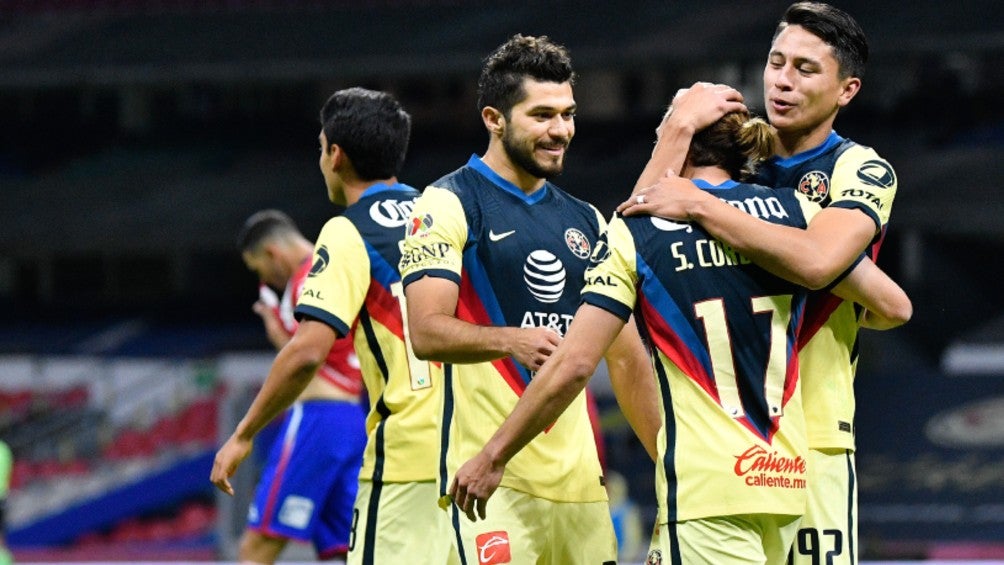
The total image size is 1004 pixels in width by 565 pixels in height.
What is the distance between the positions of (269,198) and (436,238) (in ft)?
51.6

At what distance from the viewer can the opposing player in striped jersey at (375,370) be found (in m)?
4.52

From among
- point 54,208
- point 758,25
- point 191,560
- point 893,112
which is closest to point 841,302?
point 191,560

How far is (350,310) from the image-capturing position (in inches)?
179

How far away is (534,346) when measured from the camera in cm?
361

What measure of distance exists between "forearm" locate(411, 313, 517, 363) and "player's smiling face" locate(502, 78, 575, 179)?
0.50 metres

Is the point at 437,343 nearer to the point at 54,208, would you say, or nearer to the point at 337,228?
the point at 337,228

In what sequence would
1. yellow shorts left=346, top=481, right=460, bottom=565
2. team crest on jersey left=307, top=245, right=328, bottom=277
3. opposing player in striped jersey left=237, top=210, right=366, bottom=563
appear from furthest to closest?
1. opposing player in striped jersey left=237, top=210, right=366, bottom=563
2. team crest on jersey left=307, top=245, right=328, bottom=277
3. yellow shorts left=346, top=481, right=460, bottom=565

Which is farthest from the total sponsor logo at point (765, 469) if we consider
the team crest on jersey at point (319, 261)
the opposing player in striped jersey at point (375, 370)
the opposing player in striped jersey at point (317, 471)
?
the opposing player in striped jersey at point (317, 471)

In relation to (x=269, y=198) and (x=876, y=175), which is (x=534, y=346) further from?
(x=269, y=198)

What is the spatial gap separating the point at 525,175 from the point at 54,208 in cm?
1723

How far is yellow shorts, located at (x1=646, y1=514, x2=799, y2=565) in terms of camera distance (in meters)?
3.30

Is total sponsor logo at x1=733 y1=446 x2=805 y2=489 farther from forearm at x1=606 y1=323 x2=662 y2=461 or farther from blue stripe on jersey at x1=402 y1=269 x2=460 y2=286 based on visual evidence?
blue stripe on jersey at x1=402 y1=269 x2=460 y2=286

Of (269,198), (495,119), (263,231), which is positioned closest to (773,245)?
(495,119)

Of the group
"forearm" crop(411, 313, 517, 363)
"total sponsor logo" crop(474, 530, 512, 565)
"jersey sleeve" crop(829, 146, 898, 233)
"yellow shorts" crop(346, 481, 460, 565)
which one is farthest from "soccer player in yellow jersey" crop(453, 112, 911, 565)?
"yellow shorts" crop(346, 481, 460, 565)
